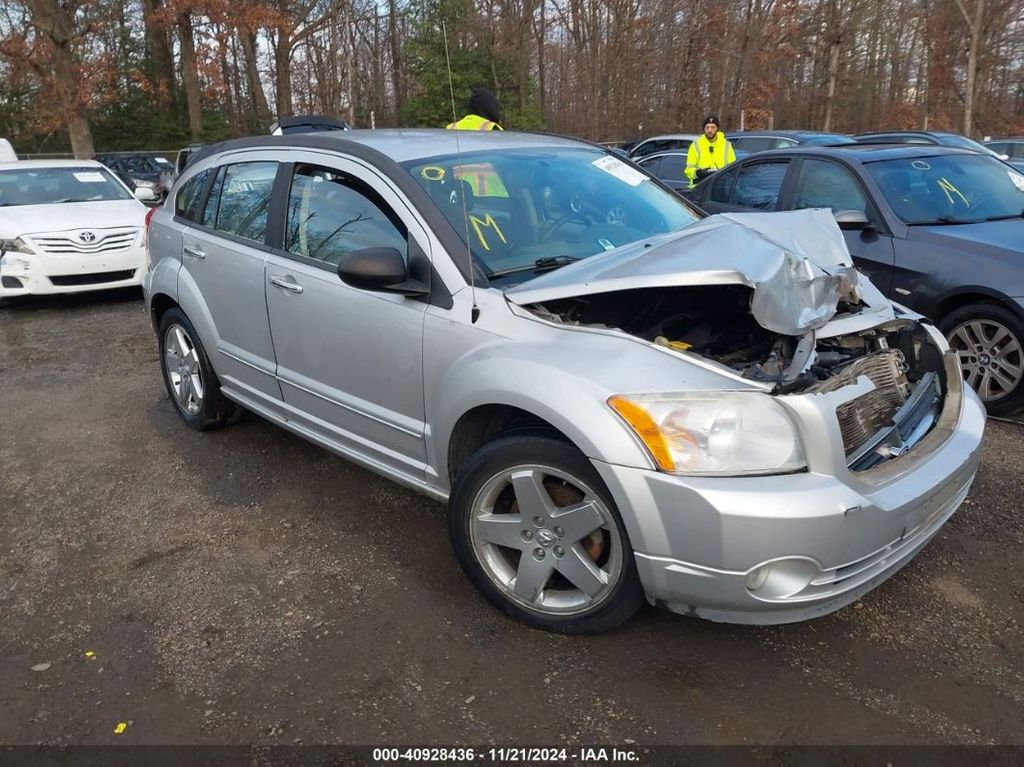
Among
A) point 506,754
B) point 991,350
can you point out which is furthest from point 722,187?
point 506,754

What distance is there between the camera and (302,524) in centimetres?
366

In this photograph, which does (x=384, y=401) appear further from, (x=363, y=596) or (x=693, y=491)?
(x=693, y=491)

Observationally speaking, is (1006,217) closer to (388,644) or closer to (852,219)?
(852,219)

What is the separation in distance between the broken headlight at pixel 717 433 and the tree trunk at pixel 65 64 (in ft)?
71.8

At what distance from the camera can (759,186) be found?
6.50 meters

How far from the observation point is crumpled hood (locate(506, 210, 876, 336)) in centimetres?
257

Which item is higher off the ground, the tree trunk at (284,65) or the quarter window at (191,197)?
the tree trunk at (284,65)

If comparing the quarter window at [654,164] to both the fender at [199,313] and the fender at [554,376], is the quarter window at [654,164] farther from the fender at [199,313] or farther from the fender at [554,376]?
the fender at [554,376]

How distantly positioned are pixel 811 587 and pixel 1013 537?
159 centimetres

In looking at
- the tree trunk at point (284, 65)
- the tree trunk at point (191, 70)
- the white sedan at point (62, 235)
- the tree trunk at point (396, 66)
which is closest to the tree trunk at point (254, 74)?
the tree trunk at point (284, 65)

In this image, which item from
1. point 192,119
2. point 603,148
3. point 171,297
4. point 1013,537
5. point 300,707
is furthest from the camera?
point 192,119

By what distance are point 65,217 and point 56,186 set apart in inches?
45.8

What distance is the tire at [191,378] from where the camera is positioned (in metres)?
4.56

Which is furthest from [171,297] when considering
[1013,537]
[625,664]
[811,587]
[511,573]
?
[1013,537]
